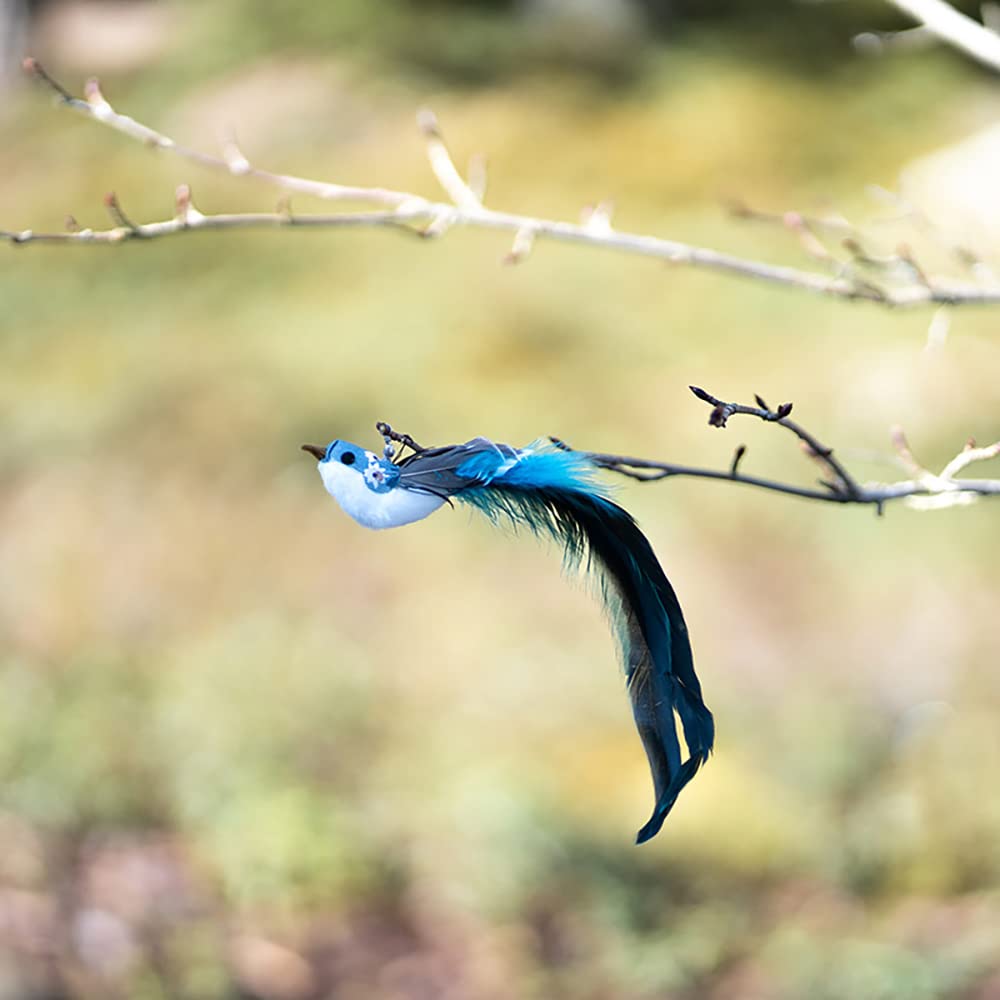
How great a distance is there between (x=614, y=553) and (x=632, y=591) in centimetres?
4

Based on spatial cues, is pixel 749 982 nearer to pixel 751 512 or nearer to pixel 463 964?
pixel 463 964

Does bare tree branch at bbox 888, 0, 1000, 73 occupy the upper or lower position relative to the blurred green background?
upper

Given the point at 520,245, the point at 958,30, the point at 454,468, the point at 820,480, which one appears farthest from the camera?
the point at 958,30

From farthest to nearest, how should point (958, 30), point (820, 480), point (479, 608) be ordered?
point (479, 608) → point (958, 30) → point (820, 480)

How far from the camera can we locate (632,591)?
4.00 feet

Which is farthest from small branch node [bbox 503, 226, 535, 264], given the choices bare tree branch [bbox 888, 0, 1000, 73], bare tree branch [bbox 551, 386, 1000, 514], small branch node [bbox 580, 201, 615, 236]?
bare tree branch [bbox 888, 0, 1000, 73]

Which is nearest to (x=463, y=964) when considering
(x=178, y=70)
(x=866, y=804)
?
(x=866, y=804)

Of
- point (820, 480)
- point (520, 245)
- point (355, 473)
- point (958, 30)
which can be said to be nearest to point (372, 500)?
point (355, 473)

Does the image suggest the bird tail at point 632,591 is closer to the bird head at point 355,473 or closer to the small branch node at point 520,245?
the bird head at point 355,473

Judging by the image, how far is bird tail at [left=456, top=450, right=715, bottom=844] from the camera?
3.84 ft

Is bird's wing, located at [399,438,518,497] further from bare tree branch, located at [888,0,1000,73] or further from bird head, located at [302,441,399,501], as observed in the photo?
bare tree branch, located at [888,0,1000,73]

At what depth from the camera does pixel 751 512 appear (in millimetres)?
4473

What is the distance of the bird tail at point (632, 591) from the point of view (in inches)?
46.1

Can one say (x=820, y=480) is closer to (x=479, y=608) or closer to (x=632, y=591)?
(x=632, y=591)
